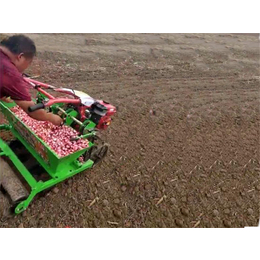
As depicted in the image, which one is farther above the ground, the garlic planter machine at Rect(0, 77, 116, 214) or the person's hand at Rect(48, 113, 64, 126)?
the person's hand at Rect(48, 113, 64, 126)

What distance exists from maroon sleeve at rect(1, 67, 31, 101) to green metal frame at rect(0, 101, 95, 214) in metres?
0.59

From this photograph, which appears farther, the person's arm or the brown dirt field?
the brown dirt field

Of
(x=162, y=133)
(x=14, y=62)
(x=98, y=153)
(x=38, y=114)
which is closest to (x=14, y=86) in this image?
(x=14, y=62)

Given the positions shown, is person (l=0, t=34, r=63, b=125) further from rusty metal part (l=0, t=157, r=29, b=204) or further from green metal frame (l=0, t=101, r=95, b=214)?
rusty metal part (l=0, t=157, r=29, b=204)

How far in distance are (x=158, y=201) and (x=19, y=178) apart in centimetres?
194

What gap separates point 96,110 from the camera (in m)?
3.84

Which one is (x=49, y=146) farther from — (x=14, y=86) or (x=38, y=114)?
(x=14, y=86)

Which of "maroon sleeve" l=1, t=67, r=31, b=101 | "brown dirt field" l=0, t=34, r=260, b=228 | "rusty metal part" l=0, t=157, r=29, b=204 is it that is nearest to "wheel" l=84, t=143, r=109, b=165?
"brown dirt field" l=0, t=34, r=260, b=228

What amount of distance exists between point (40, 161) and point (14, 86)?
1.15 m

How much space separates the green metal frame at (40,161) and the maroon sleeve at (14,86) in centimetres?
59

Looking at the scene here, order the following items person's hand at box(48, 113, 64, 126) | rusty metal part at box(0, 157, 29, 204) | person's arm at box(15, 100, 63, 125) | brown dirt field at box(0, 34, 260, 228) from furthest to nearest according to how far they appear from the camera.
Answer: brown dirt field at box(0, 34, 260, 228)
person's hand at box(48, 113, 64, 126)
rusty metal part at box(0, 157, 29, 204)
person's arm at box(15, 100, 63, 125)

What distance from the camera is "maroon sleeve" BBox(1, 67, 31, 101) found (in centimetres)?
268

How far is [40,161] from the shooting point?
11.5 feet

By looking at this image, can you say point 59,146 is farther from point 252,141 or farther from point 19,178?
point 252,141
